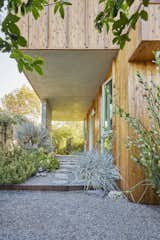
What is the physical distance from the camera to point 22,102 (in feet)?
60.9

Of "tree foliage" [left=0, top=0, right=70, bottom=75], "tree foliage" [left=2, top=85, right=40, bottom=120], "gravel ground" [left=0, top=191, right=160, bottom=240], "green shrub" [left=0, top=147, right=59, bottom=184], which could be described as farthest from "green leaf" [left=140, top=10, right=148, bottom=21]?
"tree foliage" [left=2, top=85, right=40, bottom=120]

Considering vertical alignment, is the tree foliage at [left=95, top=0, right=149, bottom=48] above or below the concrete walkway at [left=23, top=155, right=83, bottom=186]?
above

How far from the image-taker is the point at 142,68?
3.62 m

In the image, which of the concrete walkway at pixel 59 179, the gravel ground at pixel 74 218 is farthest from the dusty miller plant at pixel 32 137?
the gravel ground at pixel 74 218

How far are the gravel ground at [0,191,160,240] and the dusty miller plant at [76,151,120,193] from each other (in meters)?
0.37

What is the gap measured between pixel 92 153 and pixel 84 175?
2.02 ft

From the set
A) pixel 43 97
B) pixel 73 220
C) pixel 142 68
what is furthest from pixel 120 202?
pixel 43 97

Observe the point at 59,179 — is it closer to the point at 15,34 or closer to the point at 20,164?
the point at 20,164

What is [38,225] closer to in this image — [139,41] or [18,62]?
[18,62]

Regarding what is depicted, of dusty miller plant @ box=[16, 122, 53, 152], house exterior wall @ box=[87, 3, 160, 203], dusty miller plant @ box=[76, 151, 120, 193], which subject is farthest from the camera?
dusty miller plant @ box=[16, 122, 53, 152]

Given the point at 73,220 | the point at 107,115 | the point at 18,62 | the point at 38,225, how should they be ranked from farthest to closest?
the point at 107,115 → the point at 73,220 → the point at 38,225 → the point at 18,62

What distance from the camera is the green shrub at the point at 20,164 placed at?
13.8 ft

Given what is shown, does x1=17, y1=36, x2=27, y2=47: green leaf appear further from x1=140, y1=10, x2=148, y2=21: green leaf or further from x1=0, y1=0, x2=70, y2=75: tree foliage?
x1=140, y1=10, x2=148, y2=21: green leaf

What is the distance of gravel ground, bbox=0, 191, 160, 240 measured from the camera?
2.16 m
